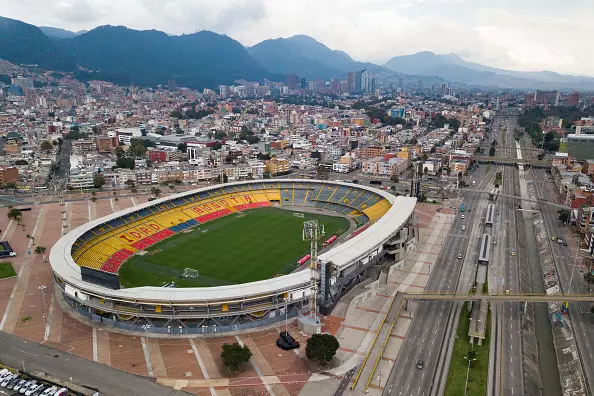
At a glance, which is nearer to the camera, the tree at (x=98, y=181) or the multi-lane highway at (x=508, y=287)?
the multi-lane highway at (x=508, y=287)

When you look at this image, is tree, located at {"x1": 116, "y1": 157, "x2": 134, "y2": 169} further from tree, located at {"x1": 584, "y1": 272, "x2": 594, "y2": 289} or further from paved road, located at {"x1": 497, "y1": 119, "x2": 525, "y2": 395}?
tree, located at {"x1": 584, "y1": 272, "x2": 594, "y2": 289}

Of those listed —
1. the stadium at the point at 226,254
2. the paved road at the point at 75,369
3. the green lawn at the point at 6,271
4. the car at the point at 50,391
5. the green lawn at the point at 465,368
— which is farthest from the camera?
the green lawn at the point at 6,271

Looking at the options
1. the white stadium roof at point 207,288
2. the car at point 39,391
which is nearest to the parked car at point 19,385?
the car at point 39,391

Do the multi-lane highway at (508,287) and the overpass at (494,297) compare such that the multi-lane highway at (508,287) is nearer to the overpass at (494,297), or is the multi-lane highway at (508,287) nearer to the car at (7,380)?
the overpass at (494,297)

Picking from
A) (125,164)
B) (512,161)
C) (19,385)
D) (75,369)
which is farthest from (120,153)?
(512,161)

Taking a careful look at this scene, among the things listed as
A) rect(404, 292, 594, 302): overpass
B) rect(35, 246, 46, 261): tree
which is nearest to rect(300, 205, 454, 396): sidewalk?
rect(404, 292, 594, 302): overpass

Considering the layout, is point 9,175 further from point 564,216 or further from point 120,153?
point 564,216
